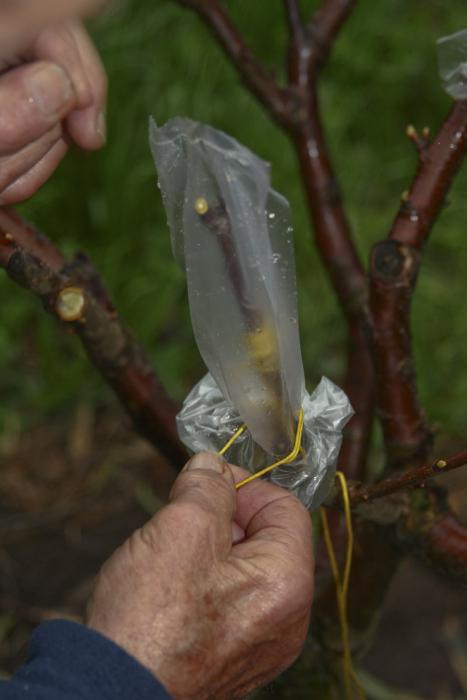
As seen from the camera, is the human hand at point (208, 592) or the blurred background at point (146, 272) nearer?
the human hand at point (208, 592)

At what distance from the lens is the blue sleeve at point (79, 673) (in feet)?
3.06

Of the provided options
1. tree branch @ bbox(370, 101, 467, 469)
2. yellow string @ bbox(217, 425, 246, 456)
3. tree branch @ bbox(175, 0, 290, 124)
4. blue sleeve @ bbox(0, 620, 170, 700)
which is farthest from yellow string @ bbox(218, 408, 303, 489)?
tree branch @ bbox(175, 0, 290, 124)

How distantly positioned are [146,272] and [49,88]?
1554 millimetres

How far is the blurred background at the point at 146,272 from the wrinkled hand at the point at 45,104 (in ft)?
3.95

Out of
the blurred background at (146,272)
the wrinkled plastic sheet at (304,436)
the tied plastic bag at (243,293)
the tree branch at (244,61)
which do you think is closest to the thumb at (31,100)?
the tied plastic bag at (243,293)

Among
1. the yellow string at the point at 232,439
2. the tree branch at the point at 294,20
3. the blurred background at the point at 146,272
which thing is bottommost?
the blurred background at the point at 146,272

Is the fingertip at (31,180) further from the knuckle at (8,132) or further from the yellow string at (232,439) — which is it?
the yellow string at (232,439)

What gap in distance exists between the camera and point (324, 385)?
4.18 feet

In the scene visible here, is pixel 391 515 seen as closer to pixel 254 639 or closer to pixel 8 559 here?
pixel 254 639

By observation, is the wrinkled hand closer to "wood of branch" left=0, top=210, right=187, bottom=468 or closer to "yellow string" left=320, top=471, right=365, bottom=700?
"wood of branch" left=0, top=210, right=187, bottom=468

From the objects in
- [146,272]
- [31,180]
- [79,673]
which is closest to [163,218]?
[146,272]

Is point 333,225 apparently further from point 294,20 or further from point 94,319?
point 94,319

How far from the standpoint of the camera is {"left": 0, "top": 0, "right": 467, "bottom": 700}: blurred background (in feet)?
8.42

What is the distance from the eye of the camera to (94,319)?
4.34ft
